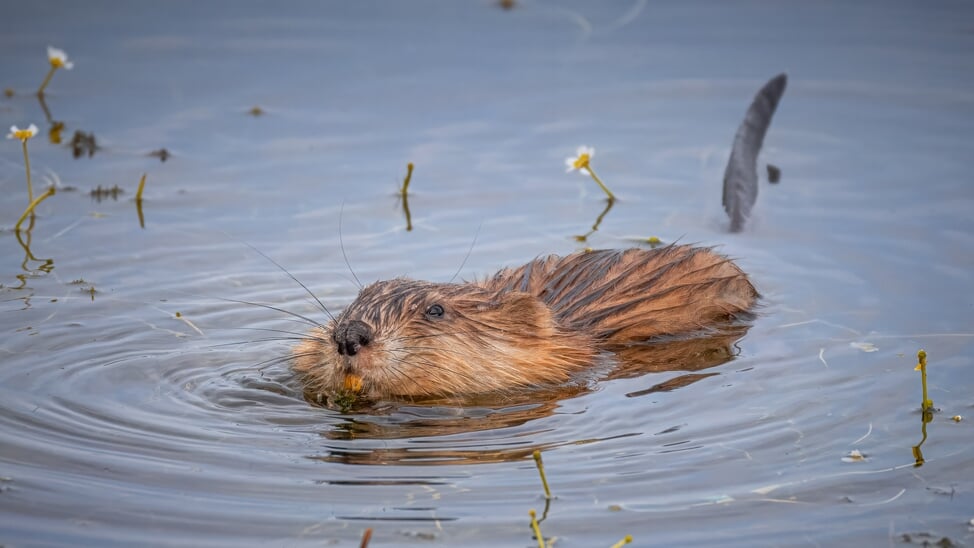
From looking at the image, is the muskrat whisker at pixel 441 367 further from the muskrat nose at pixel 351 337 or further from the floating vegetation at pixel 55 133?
the floating vegetation at pixel 55 133

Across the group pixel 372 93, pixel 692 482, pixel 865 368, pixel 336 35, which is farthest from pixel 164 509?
pixel 336 35

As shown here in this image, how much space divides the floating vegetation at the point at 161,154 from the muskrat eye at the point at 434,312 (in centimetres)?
412

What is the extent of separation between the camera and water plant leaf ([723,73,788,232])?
A: 8.78 metres

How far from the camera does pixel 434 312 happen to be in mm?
6516

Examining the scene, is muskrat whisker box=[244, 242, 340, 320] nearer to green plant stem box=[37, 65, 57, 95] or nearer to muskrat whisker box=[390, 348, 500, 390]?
muskrat whisker box=[390, 348, 500, 390]

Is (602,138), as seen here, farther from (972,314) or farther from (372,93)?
(972,314)

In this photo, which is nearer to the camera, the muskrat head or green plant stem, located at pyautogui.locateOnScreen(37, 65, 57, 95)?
the muskrat head

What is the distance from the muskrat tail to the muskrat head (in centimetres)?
23

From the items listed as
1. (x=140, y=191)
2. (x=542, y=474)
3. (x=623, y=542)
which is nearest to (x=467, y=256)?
(x=140, y=191)

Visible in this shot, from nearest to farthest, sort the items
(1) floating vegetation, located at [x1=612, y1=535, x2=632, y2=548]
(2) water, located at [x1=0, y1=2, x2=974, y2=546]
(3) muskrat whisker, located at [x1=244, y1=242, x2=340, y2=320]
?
1. (1) floating vegetation, located at [x1=612, y1=535, x2=632, y2=548]
2. (2) water, located at [x1=0, y1=2, x2=974, y2=546]
3. (3) muskrat whisker, located at [x1=244, y1=242, x2=340, y2=320]

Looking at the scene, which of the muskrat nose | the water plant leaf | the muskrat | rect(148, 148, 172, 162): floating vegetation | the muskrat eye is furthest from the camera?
rect(148, 148, 172, 162): floating vegetation

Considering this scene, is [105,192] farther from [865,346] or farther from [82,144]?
[865,346]

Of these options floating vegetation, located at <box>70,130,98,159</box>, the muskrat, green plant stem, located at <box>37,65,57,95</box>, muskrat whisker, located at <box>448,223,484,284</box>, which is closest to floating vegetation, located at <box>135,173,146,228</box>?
floating vegetation, located at <box>70,130,98,159</box>

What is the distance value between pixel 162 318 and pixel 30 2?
21.0 feet
